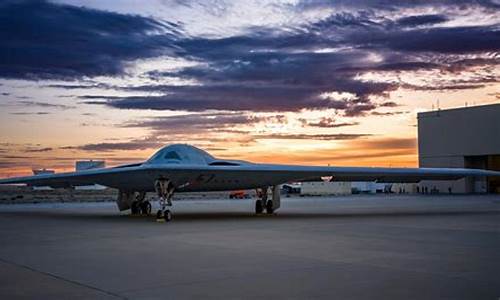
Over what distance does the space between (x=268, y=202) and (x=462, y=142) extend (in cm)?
4289

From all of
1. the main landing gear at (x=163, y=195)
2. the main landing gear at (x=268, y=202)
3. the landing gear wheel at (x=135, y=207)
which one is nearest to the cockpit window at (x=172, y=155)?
the main landing gear at (x=163, y=195)

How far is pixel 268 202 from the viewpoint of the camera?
79.5ft

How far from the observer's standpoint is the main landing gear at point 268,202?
79.0 ft

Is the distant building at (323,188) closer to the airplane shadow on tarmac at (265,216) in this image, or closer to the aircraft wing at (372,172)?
the airplane shadow on tarmac at (265,216)

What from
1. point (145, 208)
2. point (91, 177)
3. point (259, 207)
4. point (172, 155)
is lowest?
point (145, 208)

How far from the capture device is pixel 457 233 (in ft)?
44.2

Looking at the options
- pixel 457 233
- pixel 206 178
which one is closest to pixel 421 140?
pixel 206 178

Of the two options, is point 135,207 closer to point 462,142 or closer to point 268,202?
point 268,202

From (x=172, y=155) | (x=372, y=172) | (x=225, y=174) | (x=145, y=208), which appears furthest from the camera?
(x=145, y=208)

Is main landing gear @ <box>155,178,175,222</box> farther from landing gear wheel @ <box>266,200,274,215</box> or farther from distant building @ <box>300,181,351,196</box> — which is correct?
distant building @ <box>300,181,351,196</box>

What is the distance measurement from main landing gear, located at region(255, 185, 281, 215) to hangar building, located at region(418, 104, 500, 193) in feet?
134

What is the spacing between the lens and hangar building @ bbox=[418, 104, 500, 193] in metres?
58.5

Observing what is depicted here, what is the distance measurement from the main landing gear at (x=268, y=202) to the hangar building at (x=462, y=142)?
134 ft

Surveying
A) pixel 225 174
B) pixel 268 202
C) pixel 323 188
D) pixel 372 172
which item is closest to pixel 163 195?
pixel 225 174
